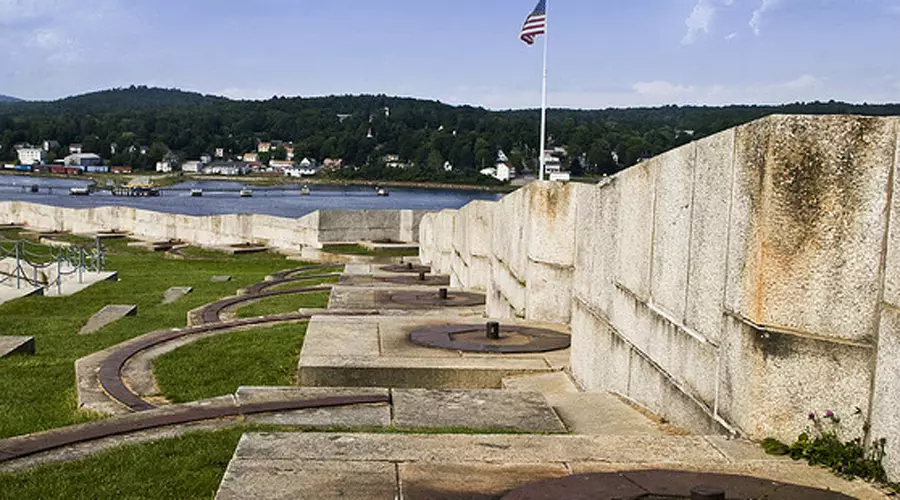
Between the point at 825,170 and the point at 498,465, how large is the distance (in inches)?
71.7

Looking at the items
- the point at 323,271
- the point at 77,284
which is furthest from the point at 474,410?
the point at 323,271

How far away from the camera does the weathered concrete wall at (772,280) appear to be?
4.18 meters

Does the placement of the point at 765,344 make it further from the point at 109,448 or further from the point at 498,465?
the point at 109,448

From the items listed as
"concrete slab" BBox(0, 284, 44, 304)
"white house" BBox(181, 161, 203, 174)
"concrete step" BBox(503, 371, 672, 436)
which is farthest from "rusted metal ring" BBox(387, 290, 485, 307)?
"white house" BBox(181, 161, 203, 174)

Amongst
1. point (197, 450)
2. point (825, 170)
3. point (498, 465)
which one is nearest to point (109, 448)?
point (197, 450)

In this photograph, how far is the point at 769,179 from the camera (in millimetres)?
4410

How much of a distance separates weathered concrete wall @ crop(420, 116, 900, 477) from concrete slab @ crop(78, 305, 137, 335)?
26.9ft

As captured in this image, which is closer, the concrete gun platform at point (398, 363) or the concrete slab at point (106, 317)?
the concrete gun platform at point (398, 363)

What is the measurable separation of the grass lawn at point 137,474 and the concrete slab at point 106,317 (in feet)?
25.4

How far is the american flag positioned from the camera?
55.3 feet

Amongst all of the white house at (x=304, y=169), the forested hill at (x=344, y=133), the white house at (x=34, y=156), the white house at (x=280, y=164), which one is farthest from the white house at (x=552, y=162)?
the white house at (x=34, y=156)

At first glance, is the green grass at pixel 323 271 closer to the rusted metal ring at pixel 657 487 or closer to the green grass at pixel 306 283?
the green grass at pixel 306 283

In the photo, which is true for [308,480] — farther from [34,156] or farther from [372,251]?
[34,156]

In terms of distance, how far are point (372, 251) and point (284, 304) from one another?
13058 millimetres
